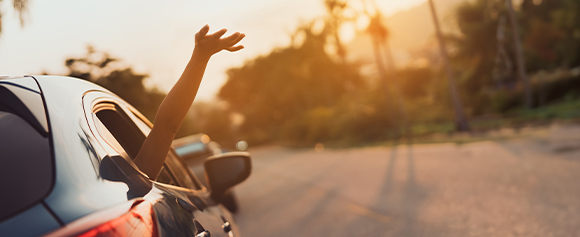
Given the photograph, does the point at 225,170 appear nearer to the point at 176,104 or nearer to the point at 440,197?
the point at 176,104

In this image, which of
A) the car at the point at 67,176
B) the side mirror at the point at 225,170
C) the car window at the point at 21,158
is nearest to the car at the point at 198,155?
the side mirror at the point at 225,170

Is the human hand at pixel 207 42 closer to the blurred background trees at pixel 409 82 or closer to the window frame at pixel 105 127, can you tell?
the window frame at pixel 105 127

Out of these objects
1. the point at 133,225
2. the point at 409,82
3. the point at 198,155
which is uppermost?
the point at 133,225

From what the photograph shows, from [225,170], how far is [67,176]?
6.26ft

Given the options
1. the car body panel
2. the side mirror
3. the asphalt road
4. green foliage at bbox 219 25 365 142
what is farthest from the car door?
green foliage at bbox 219 25 365 142

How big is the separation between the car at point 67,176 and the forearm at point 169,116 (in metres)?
0.22

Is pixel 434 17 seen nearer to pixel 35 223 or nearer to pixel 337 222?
pixel 337 222

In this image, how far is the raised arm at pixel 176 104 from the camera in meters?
2.16

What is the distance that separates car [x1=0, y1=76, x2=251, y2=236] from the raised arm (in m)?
0.23

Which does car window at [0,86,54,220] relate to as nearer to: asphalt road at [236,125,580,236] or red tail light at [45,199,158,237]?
red tail light at [45,199,158,237]

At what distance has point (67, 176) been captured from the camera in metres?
1.38

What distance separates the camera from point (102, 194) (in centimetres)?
141

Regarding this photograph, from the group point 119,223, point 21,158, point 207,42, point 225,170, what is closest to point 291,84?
point 225,170

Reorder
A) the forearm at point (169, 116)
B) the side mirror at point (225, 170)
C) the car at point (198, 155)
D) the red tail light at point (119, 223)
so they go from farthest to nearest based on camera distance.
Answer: the car at point (198, 155), the side mirror at point (225, 170), the forearm at point (169, 116), the red tail light at point (119, 223)
